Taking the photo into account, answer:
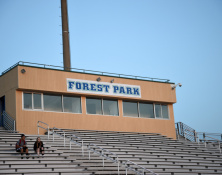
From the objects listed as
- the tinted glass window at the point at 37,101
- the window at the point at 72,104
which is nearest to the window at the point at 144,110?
the window at the point at 72,104

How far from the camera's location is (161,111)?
87.5 feet

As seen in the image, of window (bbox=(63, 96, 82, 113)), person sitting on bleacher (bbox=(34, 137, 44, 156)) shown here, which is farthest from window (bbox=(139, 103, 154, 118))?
person sitting on bleacher (bbox=(34, 137, 44, 156))

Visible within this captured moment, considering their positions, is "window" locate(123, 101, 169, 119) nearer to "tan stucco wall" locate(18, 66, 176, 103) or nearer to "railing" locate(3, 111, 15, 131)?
"tan stucco wall" locate(18, 66, 176, 103)

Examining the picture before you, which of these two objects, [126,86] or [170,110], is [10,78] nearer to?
[126,86]

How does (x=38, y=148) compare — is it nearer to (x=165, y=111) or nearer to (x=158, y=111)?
(x=158, y=111)

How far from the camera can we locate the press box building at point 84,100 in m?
21.3

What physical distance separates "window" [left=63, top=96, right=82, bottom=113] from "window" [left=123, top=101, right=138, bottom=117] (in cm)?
314

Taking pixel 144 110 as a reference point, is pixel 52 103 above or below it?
above

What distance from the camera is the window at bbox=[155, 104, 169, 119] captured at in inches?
1043

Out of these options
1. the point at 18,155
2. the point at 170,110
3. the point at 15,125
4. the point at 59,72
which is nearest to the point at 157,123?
the point at 170,110

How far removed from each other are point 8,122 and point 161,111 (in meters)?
10.0

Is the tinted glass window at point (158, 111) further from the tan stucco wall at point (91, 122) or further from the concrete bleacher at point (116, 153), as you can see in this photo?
the concrete bleacher at point (116, 153)

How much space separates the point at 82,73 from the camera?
77.6 ft

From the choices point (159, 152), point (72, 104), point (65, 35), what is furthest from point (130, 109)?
point (65, 35)
